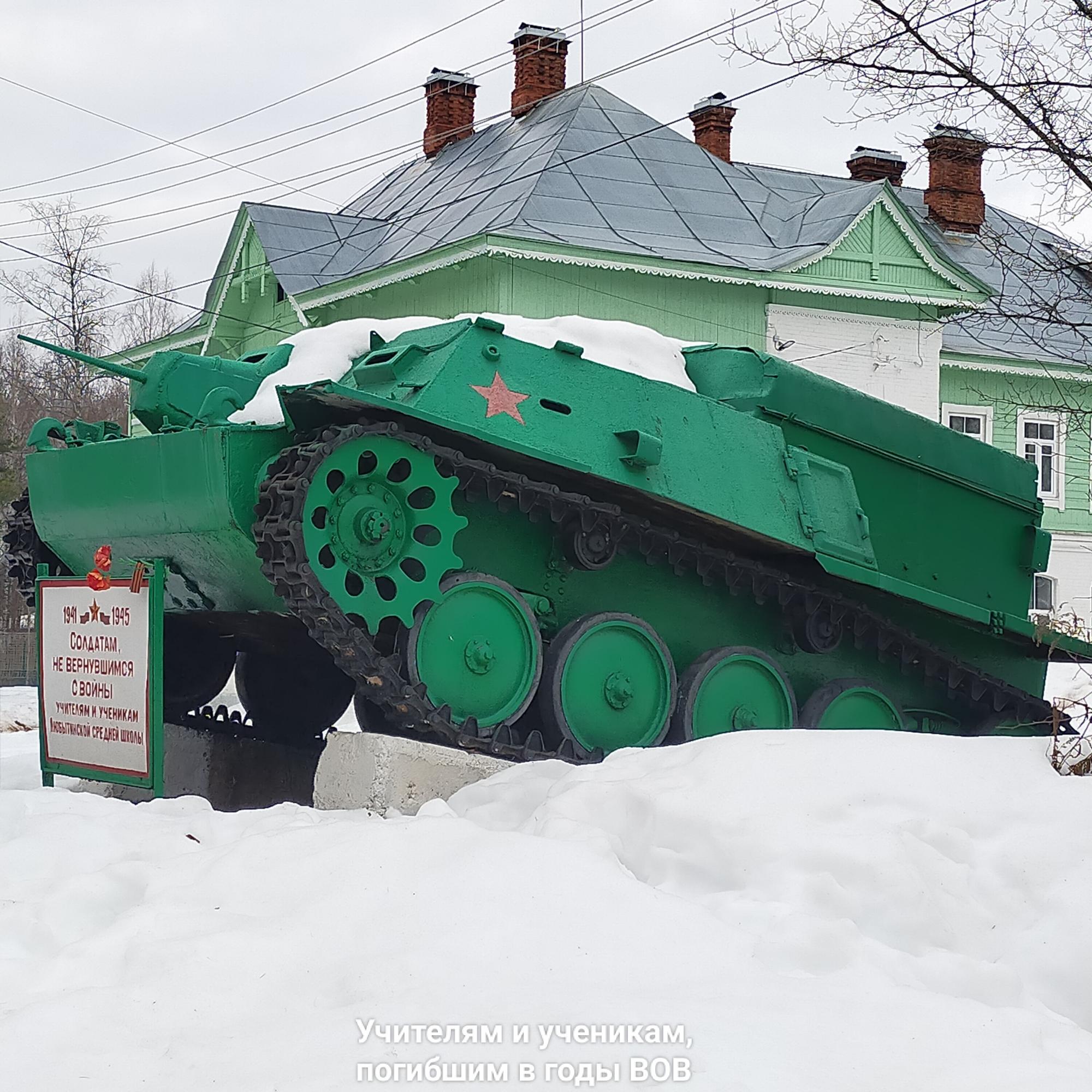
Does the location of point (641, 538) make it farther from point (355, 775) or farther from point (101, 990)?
point (101, 990)

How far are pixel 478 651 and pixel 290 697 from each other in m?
3.11

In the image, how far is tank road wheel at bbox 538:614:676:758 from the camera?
7.34 metres

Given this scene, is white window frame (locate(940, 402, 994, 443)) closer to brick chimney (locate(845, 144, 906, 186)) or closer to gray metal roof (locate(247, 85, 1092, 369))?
gray metal roof (locate(247, 85, 1092, 369))

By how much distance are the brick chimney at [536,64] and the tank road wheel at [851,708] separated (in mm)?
16095

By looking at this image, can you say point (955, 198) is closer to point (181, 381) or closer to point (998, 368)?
point (998, 368)

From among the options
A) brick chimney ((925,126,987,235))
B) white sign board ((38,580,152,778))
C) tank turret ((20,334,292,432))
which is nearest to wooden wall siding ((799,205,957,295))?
brick chimney ((925,126,987,235))

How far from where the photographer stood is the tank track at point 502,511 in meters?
6.39

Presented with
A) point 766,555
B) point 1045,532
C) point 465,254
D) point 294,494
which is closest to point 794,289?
point 465,254

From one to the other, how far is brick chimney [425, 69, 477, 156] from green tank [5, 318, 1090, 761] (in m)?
17.3

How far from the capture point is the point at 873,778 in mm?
5020

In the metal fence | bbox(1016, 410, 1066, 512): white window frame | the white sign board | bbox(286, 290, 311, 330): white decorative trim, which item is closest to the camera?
the white sign board

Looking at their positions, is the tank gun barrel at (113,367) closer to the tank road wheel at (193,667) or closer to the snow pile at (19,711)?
the tank road wheel at (193,667)

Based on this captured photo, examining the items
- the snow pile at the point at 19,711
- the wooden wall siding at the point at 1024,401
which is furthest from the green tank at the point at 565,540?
the wooden wall siding at the point at 1024,401

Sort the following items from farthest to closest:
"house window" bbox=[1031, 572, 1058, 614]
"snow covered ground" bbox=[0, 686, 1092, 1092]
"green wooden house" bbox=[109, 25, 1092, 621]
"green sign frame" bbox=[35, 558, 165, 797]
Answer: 1. "house window" bbox=[1031, 572, 1058, 614]
2. "green wooden house" bbox=[109, 25, 1092, 621]
3. "green sign frame" bbox=[35, 558, 165, 797]
4. "snow covered ground" bbox=[0, 686, 1092, 1092]
